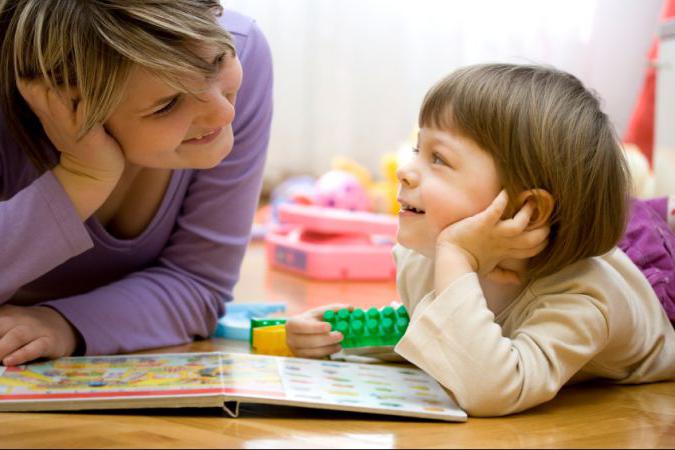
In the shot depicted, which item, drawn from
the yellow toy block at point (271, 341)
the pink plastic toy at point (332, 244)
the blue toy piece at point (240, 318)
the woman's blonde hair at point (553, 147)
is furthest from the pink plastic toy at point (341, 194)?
the woman's blonde hair at point (553, 147)

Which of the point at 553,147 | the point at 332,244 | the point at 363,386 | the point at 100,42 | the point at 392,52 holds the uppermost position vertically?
the point at 100,42

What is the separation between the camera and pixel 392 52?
2910mm

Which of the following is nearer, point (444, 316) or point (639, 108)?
point (444, 316)

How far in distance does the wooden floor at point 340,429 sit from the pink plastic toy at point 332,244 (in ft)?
3.43

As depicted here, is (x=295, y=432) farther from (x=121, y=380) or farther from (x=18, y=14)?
(x=18, y=14)

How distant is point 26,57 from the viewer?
0.93 metres

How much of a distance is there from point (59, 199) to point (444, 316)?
0.44m

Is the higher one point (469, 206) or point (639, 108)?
point (469, 206)

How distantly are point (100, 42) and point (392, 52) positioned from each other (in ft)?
6.81

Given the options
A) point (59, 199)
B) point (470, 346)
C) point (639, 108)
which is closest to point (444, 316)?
point (470, 346)

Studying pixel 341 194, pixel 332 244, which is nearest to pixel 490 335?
pixel 332 244

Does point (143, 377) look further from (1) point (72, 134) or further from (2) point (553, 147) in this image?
(2) point (553, 147)

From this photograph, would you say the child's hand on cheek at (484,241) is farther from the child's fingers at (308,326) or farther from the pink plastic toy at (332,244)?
the pink plastic toy at (332,244)

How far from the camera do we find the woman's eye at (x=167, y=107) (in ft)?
3.20
